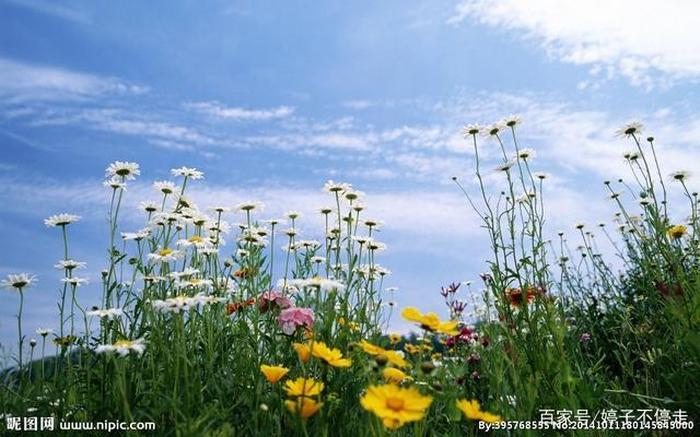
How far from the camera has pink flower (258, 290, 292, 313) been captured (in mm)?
3105

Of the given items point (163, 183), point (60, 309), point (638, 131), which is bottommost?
point (60, 309)

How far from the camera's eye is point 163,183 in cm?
365

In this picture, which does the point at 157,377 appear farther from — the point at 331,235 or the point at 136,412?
the point at 331,235

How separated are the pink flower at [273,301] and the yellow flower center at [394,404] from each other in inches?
58.9

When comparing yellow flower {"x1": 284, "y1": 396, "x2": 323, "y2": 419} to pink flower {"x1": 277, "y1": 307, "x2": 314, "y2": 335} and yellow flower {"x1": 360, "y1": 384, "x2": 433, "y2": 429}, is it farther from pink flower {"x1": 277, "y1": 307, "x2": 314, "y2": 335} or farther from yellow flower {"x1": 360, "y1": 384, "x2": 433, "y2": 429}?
pink flower {"x1": 277, "y1": 307, "x2": 314, "y2": 335}

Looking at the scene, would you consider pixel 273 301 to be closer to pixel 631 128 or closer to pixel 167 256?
pixel 167 256

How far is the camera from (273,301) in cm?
318

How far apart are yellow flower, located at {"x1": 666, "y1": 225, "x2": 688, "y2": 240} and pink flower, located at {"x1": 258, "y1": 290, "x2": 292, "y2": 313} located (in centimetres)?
309

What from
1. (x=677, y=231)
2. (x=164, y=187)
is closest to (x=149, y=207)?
(x=164, y=187)

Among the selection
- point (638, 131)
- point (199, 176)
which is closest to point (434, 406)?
point (199, 176)

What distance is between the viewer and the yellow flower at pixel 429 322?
1863 mm

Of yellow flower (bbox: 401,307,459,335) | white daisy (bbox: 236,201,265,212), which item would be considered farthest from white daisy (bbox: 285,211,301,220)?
yellow flower (bbox: 401,307,459,335)

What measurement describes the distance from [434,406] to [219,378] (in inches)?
44.9

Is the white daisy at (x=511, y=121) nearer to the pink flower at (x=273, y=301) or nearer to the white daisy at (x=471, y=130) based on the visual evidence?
the white daisy at (x=471, y=130)
